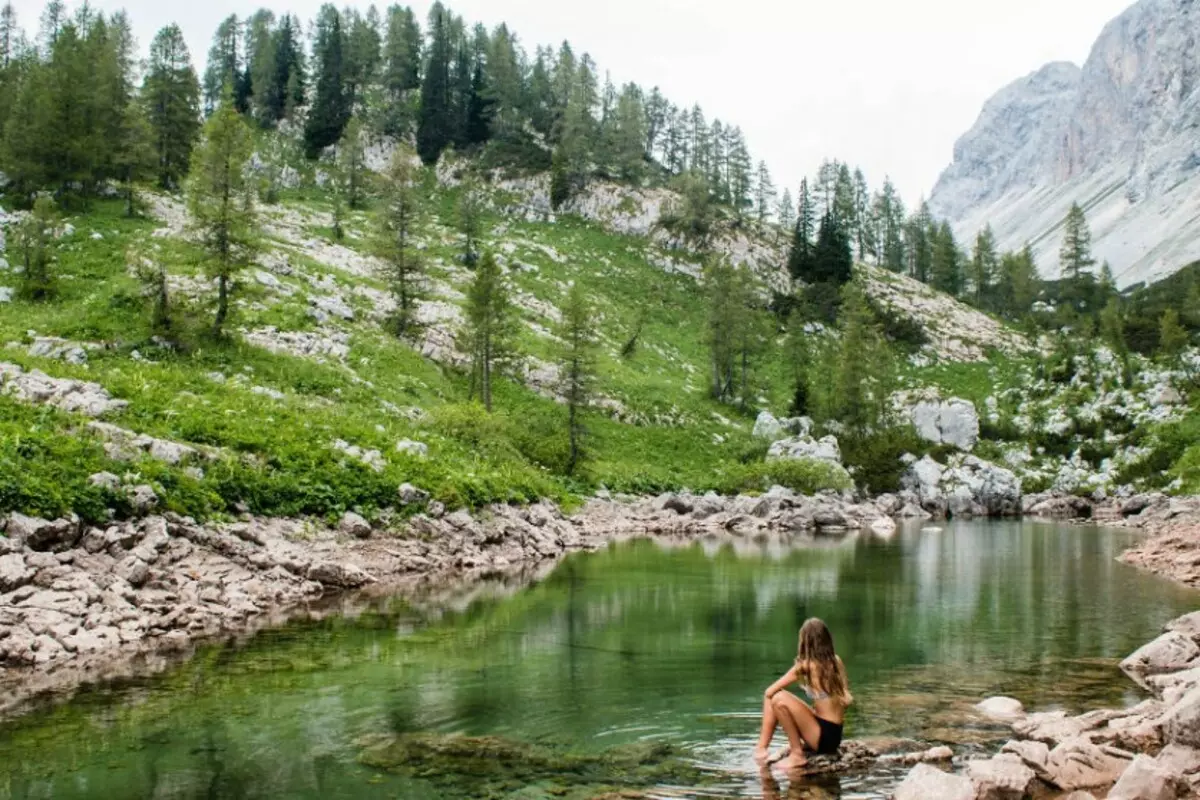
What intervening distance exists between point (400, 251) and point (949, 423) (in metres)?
52.0

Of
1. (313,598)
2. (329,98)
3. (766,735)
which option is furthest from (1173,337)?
(329,98)

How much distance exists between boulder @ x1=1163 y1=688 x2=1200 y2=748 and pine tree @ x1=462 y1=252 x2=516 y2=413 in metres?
47.8

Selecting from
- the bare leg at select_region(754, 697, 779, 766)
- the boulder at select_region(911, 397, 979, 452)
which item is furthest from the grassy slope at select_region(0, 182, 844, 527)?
the bare leg at select_region(754, 697, 779, 766)

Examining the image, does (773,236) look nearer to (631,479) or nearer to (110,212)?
(631,479)

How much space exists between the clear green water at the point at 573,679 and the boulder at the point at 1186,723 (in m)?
2.71

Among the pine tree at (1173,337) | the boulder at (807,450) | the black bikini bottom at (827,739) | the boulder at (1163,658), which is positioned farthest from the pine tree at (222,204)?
the pine tree at (1173,337)

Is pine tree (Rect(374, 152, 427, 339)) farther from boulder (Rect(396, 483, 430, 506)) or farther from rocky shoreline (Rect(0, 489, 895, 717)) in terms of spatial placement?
boulder (Rect(396, 483, 430, 506))

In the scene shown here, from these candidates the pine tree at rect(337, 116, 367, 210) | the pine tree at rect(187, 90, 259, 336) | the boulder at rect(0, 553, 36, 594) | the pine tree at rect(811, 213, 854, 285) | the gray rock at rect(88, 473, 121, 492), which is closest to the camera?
the boulder at rect(0, 553, 36, 594)

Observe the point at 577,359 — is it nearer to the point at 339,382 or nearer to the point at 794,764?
the point at 339,382

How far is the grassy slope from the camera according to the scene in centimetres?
2439

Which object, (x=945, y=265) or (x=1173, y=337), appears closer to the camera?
(x=1173, y=337)

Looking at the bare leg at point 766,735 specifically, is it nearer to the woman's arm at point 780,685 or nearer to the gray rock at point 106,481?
the woman's arm at point 780,685

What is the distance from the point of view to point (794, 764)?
36.4 feet

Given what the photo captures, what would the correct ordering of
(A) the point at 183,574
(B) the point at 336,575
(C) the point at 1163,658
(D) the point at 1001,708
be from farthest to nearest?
1. (B) the point at 336,575
2. (A) the point at 183,574
3. (C) the point at 1163,658
4. (D) the point at 1001,708
